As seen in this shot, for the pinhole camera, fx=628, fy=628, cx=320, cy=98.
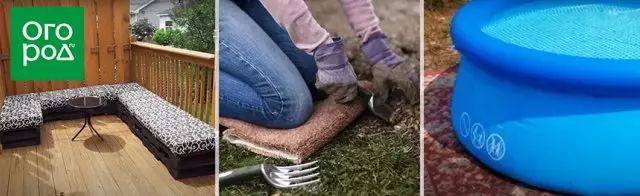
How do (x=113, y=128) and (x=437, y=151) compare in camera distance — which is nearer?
(x=437, y=151)

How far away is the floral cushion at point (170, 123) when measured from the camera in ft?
9.71

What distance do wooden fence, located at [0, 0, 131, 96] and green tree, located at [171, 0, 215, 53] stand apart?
44cm

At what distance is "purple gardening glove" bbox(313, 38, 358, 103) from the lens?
71.2 inches

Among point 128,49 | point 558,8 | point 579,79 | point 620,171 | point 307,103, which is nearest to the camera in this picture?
point 307,103

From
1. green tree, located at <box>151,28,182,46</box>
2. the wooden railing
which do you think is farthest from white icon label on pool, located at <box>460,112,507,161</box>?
green tree, located at <box>151,28,182,46</box>

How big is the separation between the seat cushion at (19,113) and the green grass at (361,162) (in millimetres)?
1785

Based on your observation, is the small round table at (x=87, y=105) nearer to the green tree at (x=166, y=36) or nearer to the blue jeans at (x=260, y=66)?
the green tree at (x=166, y=36)

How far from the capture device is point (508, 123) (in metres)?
2.28

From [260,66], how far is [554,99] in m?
1.05

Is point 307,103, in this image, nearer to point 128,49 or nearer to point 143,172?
point 143,172

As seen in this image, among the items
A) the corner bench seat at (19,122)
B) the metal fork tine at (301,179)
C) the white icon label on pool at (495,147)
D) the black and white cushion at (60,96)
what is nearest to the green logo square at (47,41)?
the black and white cushion at (60,96)

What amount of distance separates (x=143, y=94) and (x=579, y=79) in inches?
86.6

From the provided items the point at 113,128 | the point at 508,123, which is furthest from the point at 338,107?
the point at 113,128

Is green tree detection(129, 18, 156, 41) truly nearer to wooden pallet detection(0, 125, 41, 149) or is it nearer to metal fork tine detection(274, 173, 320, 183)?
wooden pallet detection(0, 125, 41, 149)
